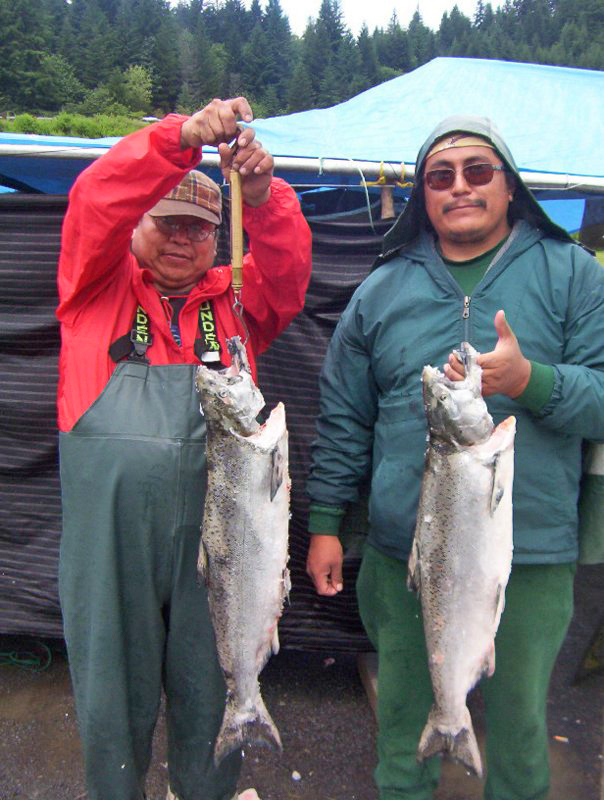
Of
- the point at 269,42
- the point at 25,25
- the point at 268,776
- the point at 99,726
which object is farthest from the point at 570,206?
the point at 269,42

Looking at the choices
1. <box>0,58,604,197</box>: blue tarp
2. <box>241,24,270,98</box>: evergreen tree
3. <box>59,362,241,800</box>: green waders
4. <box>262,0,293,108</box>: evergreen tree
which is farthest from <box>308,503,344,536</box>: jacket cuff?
<box>241,24,270,98</box>: evergreen tree

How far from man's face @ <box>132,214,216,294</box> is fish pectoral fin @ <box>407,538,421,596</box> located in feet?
4.53

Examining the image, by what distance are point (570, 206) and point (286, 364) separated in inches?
160

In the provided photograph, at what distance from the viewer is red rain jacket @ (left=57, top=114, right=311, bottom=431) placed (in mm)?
2182

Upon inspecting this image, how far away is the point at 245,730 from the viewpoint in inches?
92.0

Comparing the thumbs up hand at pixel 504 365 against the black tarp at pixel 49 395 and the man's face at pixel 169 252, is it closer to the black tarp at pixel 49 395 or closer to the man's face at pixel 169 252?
the man's face at pixel 169 252

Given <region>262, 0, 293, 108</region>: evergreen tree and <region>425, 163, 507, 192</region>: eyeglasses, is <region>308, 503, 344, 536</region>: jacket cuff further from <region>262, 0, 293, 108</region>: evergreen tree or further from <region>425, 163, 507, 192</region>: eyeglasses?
<region>262, 0, 293, 108</region>: evergreen tree

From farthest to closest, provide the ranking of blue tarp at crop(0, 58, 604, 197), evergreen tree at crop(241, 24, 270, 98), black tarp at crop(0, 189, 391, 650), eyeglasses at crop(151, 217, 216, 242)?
evergreen tree at crop(241, 24, 270, 98) → blue tarp at crop(0, 58, 604, 197) → black tarp at crop(0, 189, 391, 650) → eyeglasses at crop(151, 217, 216, 242)

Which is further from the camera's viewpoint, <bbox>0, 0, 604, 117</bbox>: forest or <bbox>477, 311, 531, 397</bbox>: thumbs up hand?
<bbox>0, 0, 604, 117</bbox>: forest

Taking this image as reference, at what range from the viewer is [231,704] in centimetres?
238

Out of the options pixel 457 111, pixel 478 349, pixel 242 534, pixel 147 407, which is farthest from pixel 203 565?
pixel 457 111

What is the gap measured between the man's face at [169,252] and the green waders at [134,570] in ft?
1.39

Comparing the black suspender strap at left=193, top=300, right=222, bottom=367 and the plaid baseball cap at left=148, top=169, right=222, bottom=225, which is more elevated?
the plaid baseball cap at left=148, top=169, right=222, bottom=225

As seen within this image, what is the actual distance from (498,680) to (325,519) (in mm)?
890
